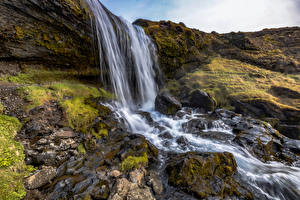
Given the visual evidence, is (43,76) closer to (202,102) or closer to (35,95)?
(35,95)

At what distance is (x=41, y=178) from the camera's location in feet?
12.3

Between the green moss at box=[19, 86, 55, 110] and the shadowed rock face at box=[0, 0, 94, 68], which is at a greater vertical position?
the shadowed rock face at box=[0, 0, 94, 68]

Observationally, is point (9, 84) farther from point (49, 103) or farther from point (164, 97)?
point (164, 97)

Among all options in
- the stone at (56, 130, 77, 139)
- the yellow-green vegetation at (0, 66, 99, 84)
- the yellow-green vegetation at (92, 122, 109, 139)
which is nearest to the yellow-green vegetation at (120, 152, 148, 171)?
the yellow-green vegetation at (92, 122, 109, 139)

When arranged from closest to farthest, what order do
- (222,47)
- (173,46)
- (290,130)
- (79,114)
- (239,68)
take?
(79,114) < (290,130) < (173,46) < (239,68) < (222,47)

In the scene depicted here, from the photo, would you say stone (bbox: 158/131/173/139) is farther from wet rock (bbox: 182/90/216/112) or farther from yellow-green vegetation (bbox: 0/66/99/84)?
yellow-green vegetation (bbox: 0/66/99/84)

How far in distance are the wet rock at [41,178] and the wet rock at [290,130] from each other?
12751 millimetres

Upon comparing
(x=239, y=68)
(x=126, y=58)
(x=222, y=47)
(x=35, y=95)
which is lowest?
(x=35, y=95)

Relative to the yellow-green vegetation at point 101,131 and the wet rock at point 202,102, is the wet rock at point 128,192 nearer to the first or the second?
the yellow-green vegetation at point 101,131

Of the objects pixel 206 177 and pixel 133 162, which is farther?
pixel 133 162

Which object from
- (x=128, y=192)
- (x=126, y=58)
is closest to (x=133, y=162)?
(x=128, y=192)

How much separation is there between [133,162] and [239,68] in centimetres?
2088

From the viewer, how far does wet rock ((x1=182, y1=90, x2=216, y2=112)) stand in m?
11.6

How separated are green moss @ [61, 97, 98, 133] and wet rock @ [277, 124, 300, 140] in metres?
11.9
